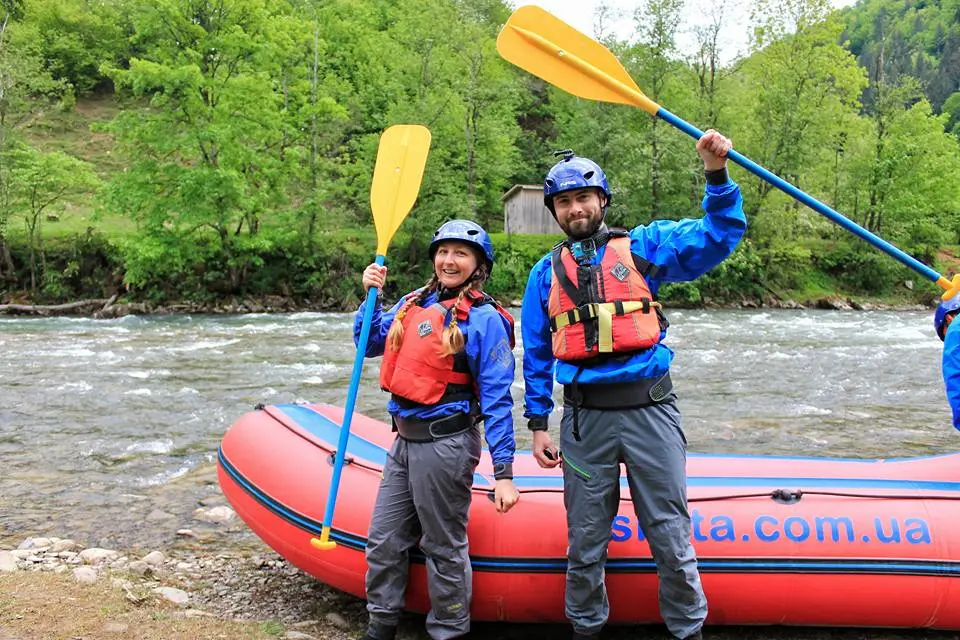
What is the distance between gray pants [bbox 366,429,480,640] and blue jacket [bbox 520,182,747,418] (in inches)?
13.7

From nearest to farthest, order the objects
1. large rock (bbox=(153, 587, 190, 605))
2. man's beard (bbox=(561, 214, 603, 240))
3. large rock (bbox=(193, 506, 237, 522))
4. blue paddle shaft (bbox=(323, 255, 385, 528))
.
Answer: man's beard (bbox=(561, 214, 603, 240)) < blue paddle shaft (bbox=(323, 255, 385, 528)) < large rock (bbox=(153, 587, 190, 605)) < large rock (bbox=(193, 506, 237, 522))

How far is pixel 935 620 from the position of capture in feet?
8.91

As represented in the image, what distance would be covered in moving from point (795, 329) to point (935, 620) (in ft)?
42.9

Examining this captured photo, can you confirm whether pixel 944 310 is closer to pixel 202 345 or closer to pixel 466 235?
pixel 466 235

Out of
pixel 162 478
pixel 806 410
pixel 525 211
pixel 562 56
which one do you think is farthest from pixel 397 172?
pixel 525 211

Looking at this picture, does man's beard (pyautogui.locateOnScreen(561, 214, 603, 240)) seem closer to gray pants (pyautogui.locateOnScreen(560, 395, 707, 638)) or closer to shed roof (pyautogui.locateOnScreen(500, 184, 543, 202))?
gray pants (pyautogui.locateOnScreen(560, 395, 707, 638))

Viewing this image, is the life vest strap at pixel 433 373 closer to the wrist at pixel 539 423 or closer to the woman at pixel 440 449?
the woman at pixel 440 449

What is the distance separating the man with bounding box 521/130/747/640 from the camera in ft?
7.73

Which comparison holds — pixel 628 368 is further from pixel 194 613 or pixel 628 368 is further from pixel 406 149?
pixel 194 613

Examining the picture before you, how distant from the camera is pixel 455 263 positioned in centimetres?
274

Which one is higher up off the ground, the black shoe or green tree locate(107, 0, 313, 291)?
green tree locate(107, 0, 313, 291)

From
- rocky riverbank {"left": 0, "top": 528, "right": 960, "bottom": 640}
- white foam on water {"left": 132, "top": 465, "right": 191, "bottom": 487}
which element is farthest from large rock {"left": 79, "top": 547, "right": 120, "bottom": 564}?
white foam on water {"left": 132, "top": 465, "right": 191, "bottom": 487}

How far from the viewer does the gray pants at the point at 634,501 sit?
236cm

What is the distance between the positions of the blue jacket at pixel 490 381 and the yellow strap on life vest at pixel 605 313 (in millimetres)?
295
